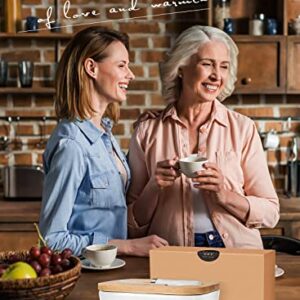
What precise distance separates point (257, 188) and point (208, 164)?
27 cm

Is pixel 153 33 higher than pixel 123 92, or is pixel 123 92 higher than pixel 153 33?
pixel 153 33

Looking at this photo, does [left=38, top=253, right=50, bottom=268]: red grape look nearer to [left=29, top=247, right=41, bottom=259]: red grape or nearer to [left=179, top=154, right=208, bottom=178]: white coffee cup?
[left=29, top=247, right=41, bottom=259]: red grape

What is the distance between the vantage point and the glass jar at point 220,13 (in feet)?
12.3

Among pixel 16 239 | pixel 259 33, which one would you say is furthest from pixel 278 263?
pixel 259 33

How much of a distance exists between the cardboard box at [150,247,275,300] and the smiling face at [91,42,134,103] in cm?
77

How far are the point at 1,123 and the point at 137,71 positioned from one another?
32.0 inches

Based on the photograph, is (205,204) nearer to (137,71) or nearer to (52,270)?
(52,270)

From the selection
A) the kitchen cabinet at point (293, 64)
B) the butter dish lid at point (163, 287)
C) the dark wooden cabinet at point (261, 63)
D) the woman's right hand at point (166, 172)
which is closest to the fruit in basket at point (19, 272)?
the butter dish lid at point (163, 287)

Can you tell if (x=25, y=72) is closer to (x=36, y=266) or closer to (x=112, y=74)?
(x=112, y=74)

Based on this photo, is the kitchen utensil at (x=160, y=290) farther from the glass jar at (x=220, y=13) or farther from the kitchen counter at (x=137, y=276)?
the glass jar at (x=220, y=13)

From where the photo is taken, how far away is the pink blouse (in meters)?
2.27

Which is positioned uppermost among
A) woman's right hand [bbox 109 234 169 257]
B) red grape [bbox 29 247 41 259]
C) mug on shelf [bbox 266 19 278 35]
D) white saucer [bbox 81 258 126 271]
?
mug on shelf [bbox 266 19 278 35]

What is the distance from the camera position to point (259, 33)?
12.3 ft

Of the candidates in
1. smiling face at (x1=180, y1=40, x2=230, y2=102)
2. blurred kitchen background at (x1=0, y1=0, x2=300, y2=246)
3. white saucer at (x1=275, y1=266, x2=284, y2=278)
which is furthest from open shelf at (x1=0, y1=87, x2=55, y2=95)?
white saucer at (x1=275, y1=266, x2=284, y2=278)
